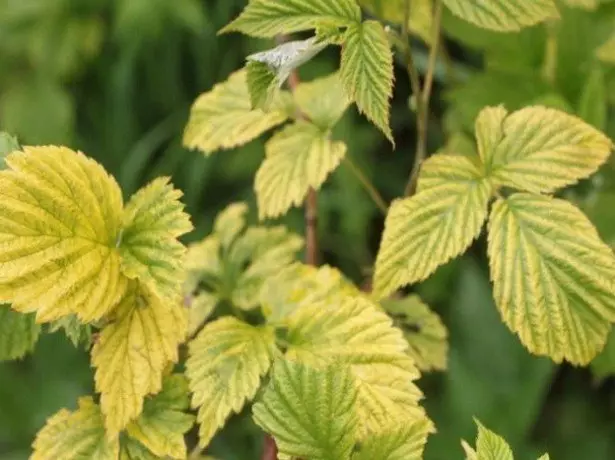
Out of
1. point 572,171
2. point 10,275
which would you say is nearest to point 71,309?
point 10,275

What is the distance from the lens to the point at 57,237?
75 cm

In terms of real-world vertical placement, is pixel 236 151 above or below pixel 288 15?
below

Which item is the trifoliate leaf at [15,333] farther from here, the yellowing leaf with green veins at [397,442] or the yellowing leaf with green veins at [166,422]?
the yellowing leaf with green veins at [397,442]

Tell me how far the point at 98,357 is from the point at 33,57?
1278 millimetres

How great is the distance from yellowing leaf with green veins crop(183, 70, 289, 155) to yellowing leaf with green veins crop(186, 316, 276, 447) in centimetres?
19

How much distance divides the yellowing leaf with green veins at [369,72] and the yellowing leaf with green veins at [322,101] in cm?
17

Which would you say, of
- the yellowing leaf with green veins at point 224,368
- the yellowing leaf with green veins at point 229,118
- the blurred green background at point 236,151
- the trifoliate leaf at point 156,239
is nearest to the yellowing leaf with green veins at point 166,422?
the yellowing leaf with green veins at point 224,368

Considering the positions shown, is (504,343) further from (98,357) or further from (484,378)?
(98,357)

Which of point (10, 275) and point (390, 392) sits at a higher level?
point (10, 275)

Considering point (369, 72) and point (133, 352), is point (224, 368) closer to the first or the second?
point (133, 352)

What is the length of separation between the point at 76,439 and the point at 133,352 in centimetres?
10

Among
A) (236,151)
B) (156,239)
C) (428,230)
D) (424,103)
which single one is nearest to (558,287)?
(428,230)

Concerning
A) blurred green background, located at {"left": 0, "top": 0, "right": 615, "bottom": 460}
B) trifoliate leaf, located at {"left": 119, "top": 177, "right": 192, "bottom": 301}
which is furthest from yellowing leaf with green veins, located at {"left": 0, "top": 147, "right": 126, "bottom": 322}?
blurred green background, located at {"left": 0, "top": 0, "right": 615, "bottom": 460}

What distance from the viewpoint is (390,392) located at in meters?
0.79
